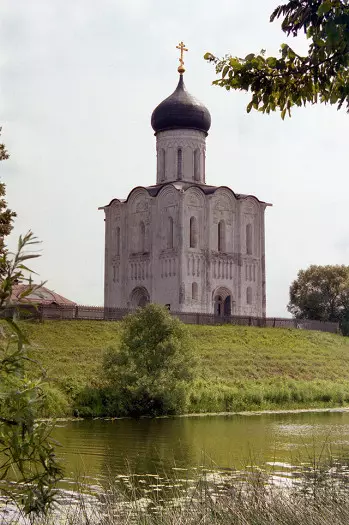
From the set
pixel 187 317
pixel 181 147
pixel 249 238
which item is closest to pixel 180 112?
pixel 181 147

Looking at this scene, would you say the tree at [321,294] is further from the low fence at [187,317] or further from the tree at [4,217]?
the tree at [4,217]

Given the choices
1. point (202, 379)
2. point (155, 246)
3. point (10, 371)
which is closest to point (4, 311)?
point (10, 371)

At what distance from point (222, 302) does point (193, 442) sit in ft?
97.3

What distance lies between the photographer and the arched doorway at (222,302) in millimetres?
47562

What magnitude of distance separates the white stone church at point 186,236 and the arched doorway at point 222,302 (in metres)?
0.06

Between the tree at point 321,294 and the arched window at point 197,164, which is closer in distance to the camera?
the arched window at point 197,164

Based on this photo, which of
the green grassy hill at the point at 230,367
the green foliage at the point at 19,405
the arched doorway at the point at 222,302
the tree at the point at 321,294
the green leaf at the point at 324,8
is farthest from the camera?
the tree at the point at 321,294

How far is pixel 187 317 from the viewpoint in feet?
131

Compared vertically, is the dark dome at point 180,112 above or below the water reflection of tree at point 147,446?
above

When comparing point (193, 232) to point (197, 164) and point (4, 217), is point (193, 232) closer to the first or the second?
point (197, 164)

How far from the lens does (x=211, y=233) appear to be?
Answer: 4759 centimetres

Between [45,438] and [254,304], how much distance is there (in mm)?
43510

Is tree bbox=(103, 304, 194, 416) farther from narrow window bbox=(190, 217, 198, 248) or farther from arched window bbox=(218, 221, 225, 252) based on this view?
arched window bbox=(218, 221, 225, 252)

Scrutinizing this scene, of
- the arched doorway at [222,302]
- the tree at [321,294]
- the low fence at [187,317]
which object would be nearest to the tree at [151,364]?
the low fence at [187,317]
